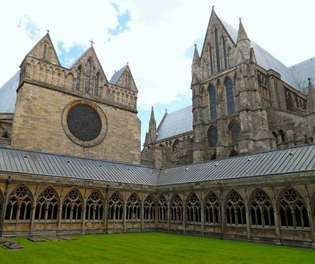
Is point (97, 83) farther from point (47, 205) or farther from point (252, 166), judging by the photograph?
point (252, 166)

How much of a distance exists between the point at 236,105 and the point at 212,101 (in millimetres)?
5706

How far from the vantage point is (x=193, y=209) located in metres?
21.8

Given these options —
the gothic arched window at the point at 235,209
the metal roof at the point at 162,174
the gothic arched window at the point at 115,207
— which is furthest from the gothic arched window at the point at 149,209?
the gothic arched window at the point at 235,209

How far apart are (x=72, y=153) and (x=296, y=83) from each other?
135 ft

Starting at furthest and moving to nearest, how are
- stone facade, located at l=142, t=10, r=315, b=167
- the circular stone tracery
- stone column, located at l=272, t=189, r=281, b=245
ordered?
stone facade, located at l=142, t=10, r=315, b=167
the circular stone tracery
stone column, located at l=272, t=189, r=281, b=245

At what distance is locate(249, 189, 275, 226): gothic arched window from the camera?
16953 mm

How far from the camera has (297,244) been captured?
49.5 feet

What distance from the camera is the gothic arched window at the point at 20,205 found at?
715 inches

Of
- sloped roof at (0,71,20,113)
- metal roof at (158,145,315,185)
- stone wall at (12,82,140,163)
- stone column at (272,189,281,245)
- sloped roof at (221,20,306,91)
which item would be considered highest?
sloped roof at (221,20,306,91)

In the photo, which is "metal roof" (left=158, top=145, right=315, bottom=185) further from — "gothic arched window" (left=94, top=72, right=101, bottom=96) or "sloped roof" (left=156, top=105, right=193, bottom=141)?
"sloped roof" (left=156, top=105, right=193, bottom=141)

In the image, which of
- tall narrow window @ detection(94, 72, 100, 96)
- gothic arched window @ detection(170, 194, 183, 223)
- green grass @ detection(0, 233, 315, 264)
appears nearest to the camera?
green grass @ detection(0, 233, 315, 264)

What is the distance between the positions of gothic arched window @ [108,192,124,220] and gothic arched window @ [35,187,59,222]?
14.8 ft

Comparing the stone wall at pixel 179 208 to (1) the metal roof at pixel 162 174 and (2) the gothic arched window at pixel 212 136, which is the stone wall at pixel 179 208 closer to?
(1) the metal roof at pixel 162 174

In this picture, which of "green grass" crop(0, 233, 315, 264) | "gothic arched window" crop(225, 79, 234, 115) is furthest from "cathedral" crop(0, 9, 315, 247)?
"green grass" crop(0, 233, 315, 264)
